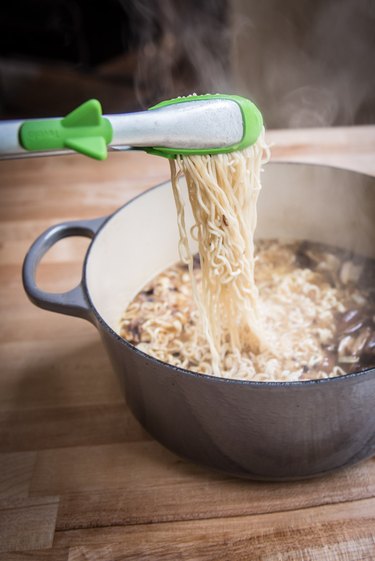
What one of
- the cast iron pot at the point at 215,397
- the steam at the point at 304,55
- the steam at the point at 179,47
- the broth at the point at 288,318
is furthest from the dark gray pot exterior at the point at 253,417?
the steam at the point at 179,47

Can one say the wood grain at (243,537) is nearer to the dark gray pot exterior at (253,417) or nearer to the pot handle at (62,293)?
the dark gray pot exterior at (253,417)

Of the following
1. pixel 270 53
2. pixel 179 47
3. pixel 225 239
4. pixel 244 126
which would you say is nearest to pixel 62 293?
pixel 225 239

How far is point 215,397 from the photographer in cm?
79

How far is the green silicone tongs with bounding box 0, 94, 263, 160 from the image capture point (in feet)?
2.38

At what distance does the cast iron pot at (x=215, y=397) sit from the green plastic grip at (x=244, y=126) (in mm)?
259

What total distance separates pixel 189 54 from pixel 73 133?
3.03 metres

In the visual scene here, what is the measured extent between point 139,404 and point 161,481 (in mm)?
144

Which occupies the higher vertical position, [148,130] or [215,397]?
[148,130]

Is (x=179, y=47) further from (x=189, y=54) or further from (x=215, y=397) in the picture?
(x=215, y=397)

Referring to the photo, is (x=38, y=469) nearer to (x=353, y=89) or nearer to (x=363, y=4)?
(x=363, y=4)

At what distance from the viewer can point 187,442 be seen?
923mm

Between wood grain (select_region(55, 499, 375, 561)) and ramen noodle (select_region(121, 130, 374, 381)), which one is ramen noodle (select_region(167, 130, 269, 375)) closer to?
ramen noodle (select_region(121, 130, 374, 381))

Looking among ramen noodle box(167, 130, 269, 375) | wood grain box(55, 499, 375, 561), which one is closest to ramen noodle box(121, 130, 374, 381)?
ramen noodle box(167, 130, 269, 375)

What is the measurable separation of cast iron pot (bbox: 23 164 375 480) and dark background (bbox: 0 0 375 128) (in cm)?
112
